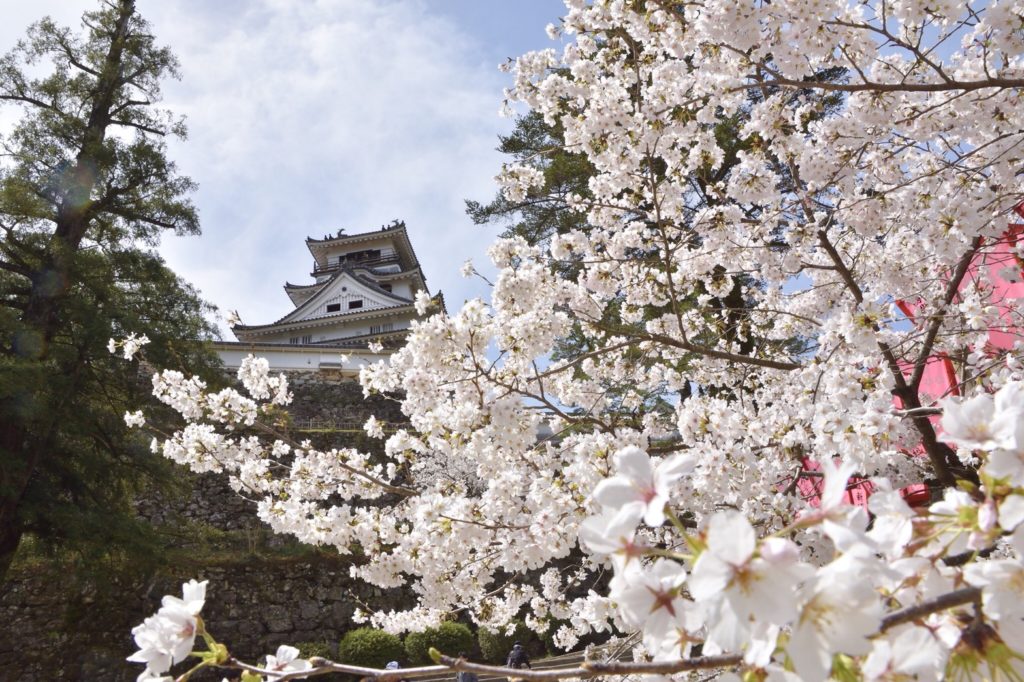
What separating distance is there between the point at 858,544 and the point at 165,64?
13101 mm

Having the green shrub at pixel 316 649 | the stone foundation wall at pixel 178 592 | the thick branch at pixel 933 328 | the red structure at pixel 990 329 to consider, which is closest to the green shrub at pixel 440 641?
the stone foundation wall at pixel 178 592

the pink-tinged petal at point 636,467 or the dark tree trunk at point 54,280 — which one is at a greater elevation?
the dark tree trunk at point 54,280

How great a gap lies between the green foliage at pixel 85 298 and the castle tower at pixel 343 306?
8.67 meters

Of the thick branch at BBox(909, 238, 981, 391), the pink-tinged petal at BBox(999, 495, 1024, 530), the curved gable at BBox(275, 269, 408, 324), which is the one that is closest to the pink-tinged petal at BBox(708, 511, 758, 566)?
the pink-tinged petal at BBox(999, 495, 1024, 530)

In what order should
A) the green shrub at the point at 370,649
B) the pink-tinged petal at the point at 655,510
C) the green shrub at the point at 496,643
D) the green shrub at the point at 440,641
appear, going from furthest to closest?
the green shrub at the point at 496,643 → the green shrub at the point at 440,641 → the green shrub at the point at 370,649 → the pink-tinged petal at the point at 655,510

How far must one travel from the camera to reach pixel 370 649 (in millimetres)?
10367

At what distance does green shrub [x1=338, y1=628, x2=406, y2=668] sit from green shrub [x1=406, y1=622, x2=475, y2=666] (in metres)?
0.21

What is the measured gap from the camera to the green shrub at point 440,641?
10.5 meters

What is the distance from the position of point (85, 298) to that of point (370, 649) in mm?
6440

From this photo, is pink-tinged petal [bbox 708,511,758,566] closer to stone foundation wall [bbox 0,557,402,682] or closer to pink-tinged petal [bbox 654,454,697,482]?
pink-tinged petal [bbox 654,454,697,482]

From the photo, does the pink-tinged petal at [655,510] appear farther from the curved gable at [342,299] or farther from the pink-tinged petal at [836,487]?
the curved gable at [342,299]

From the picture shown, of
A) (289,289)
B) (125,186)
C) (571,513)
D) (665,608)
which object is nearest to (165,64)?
(125,186)

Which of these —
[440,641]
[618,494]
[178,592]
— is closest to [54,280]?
[178,592]

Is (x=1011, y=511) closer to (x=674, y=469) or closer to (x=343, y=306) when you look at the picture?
(x=674, y=469)
